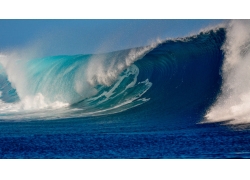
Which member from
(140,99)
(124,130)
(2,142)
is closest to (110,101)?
(140,99)

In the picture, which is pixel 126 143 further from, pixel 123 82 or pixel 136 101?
pixel 123 82

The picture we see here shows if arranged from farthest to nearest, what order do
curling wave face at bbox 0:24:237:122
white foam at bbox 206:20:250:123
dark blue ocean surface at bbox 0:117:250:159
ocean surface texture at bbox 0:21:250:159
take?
curling wave face at bbox 0:24:237:122 < white foam at bbox 206:20:250:123 < ocean surface texture at bbox 0:21:250:159 < dark blue ocean surface at bbox 0:117:250:159

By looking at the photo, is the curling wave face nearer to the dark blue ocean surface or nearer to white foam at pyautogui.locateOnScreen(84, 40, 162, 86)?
white foam at pyautogui.locateOnScreen(84, 40, 162, 86)

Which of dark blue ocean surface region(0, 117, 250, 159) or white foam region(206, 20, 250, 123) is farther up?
white foam region(206, 20, 250, 123)

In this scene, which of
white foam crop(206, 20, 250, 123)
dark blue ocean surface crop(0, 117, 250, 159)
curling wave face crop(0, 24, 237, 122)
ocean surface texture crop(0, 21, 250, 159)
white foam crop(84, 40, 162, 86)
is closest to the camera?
dark blue ocean surface crop(0, 117, 250, 159)

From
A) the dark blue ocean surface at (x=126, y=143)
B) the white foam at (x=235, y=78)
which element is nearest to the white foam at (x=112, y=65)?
the white foam at (x=235, y=78)

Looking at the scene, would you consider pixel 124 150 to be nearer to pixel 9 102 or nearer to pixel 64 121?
pixel 64 121

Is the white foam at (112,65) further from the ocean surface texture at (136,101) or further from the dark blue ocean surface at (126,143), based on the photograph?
the dark blue ocean surface at (126,143)

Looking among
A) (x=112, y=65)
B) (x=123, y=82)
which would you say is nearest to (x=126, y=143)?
(x=123, y=82)

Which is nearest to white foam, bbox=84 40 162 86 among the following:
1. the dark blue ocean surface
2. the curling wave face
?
the curling wave face
